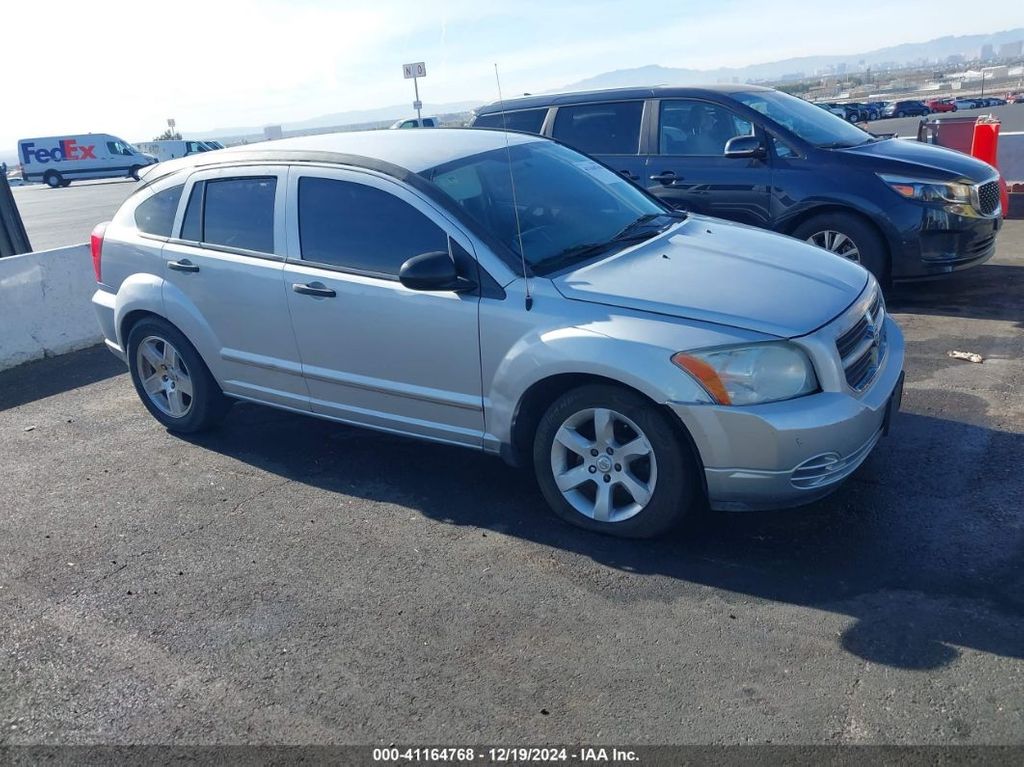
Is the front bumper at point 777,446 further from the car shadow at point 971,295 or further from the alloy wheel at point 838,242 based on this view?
the alloy wheel at point 838,242

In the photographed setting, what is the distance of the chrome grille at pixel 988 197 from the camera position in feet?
23.8

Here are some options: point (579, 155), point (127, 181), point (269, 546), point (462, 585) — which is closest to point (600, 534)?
point (462, 585)

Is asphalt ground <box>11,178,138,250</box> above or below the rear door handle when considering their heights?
below

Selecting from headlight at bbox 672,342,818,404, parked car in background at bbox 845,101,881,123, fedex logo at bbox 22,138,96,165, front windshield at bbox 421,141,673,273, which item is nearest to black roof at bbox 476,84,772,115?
front windshield at bbox 421,141,673,273

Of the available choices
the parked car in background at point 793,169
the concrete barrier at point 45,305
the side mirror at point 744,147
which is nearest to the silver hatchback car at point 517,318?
the side mirror at point 744,147

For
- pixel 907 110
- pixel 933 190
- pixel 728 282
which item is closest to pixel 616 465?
pixel 728 282

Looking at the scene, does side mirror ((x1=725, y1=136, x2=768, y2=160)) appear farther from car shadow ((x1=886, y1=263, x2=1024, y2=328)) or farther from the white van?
the white van

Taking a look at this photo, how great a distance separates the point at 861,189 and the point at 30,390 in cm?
683

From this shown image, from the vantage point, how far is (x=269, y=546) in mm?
4242

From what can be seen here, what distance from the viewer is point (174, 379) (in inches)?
222

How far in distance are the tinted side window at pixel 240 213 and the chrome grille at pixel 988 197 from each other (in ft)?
18.3

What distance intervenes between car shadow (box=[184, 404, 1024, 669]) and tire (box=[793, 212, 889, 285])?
2.59 m

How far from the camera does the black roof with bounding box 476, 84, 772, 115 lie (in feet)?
26.0

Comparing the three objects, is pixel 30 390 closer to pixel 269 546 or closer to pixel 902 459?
pixel 269 546
